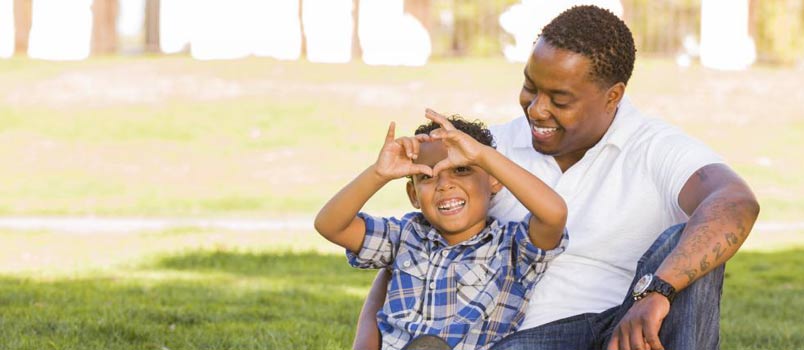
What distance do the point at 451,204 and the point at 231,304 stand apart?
3.09 meters

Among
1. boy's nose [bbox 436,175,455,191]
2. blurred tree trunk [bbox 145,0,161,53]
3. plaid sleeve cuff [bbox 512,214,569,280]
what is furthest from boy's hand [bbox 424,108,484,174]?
blurred tree trunk [bbox 145,0,161,53]

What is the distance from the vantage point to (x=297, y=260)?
852cm

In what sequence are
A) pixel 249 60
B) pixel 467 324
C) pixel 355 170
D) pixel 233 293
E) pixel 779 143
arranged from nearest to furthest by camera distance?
pixel 467 324
pixel 233 293
pixel 355 170
pixel 779 143
pixel 249 60

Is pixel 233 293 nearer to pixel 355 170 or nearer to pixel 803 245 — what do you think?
pixel 803 245

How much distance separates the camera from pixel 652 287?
10.7 ft

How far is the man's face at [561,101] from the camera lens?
385 centimetres

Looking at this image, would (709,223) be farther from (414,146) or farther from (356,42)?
(356,42)

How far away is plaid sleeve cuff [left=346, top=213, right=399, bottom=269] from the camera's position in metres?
3.78

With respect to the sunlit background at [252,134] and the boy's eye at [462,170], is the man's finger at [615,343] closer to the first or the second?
the boy's eye at [462,170]

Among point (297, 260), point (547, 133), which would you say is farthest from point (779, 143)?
point (547, 133)

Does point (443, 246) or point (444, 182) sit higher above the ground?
point (444, 182)

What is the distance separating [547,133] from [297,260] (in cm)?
483

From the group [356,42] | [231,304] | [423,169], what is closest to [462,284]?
[423,169]

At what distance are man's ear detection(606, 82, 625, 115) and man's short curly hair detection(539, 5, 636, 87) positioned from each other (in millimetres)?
17
